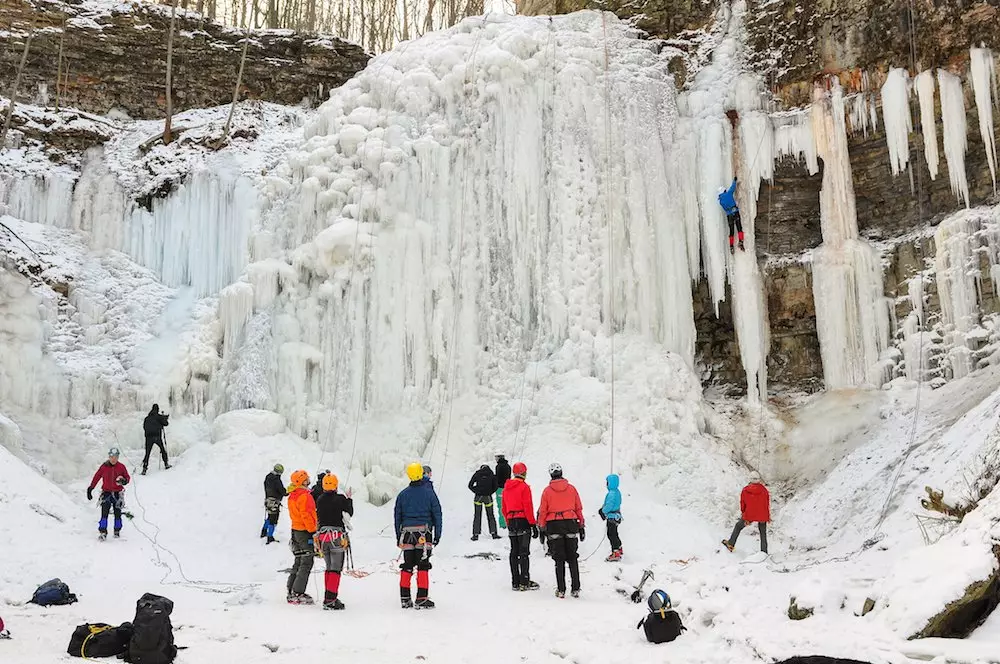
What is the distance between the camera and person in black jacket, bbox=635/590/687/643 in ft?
18.8

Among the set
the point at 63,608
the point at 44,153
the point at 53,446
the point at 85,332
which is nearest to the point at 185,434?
the point at 53,446

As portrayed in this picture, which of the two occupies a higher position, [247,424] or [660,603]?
[247,424]

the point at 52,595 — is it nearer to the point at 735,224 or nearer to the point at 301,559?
A: the point at 301,559

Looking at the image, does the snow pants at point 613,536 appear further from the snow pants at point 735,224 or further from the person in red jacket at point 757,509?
the snow pants at point 735,224

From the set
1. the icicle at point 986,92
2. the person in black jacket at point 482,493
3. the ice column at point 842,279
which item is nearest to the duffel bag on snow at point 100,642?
the person in black jacket at point 482,493

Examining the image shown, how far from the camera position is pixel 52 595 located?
7426 millimetres

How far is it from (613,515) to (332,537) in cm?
418

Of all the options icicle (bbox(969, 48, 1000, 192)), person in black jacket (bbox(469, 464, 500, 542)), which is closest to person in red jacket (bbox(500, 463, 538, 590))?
person in black jacket (bbox(469, 464, 500, 542))

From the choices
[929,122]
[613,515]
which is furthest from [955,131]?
[613,515]

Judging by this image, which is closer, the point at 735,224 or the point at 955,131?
the point at 955,131

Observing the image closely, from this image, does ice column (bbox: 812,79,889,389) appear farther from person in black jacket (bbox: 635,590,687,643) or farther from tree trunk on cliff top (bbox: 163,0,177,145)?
tree trunk on cliff top (bbox: 163,0,177,145)

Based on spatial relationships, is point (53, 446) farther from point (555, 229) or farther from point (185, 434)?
point (555, 229)

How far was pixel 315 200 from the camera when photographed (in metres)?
14.6

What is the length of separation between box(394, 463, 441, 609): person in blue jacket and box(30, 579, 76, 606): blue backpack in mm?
2991
